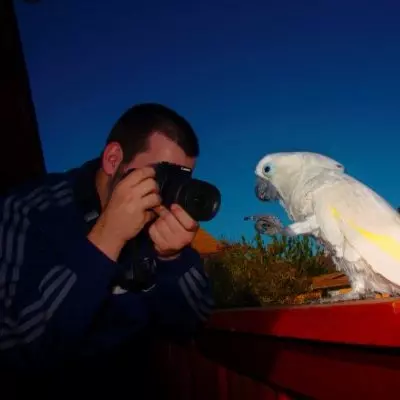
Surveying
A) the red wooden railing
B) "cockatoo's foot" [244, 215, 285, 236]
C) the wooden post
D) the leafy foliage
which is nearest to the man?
the red wooden railing

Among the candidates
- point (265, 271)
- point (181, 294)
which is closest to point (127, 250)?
point (181, 294)

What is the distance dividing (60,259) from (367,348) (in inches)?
25.2

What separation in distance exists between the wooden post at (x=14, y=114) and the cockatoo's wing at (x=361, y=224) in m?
1.44

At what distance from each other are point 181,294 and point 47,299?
0.40 metres

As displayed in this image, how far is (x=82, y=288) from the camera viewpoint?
83 cm

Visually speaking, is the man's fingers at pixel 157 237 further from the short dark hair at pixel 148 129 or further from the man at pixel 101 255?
→ the short dark hair at pixel 148 129

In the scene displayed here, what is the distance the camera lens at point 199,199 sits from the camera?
1.06 m

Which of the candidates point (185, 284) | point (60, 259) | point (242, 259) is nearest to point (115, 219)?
point (60, 259)

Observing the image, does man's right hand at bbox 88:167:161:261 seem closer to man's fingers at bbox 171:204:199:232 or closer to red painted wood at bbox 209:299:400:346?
man's fingers at bbox 171:204:199:232

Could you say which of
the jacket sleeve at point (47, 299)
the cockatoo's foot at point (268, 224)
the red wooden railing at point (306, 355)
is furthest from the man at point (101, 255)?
the cockatoo's foot at point (268, 224)

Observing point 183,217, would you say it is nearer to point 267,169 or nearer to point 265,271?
point 267,169

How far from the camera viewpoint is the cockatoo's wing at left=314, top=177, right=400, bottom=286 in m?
1.11

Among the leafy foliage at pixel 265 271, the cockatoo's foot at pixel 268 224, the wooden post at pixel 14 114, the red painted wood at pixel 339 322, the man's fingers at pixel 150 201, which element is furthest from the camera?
the leafy foliage at pixel 265 271

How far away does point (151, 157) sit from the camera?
1.22m
